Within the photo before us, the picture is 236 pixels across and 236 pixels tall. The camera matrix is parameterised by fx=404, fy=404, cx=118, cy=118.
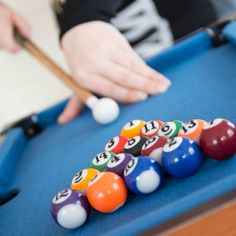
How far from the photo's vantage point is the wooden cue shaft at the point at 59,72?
4.60 ft

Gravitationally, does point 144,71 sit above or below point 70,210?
below

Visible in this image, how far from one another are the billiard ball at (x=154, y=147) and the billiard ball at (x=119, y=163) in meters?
0.03

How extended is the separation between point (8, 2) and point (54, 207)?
237 cm

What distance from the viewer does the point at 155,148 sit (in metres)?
0.75

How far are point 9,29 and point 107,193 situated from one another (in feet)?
4.20

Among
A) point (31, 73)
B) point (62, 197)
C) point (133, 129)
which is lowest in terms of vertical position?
point (31, 73)

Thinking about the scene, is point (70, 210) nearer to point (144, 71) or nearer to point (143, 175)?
point (143, 175)

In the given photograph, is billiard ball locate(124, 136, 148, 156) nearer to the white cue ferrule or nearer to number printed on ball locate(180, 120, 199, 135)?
number printed on ball locate(180, 120, 199, 135)

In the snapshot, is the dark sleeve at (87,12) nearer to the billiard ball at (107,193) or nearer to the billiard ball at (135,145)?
the billiard ball at (135,145)

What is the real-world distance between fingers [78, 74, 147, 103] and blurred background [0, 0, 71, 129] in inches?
59.1

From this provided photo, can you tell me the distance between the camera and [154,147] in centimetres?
75

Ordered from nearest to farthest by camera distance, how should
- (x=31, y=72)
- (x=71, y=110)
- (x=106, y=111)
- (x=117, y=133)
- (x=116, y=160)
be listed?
(x=116, y=160), (x=117, y=133), (x=106, y=111), (x=71, y=110), (x=31, y=72)

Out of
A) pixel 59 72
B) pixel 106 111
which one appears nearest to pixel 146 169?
pixel 106 111

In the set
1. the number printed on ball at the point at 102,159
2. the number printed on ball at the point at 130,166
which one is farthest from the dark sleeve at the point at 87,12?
the number printed on ball at the point at 130,166
